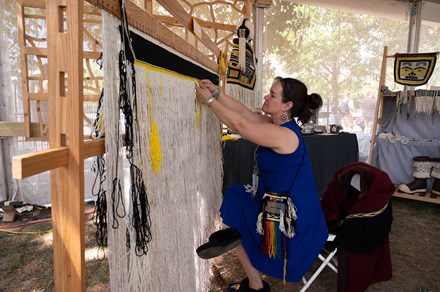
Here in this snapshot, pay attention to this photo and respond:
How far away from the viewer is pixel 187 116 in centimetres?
128

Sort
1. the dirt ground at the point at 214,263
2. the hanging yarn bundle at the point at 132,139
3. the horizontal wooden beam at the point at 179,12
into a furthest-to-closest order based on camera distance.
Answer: the dirt ground at the point at 214,263 < the horizontal wooden beam at the point at 179,12 < the hanging yarn bundle at the point at 132,139

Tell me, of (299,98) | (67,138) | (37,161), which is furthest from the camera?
(299,98)

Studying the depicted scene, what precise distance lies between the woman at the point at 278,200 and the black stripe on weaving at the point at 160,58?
107 millimetres

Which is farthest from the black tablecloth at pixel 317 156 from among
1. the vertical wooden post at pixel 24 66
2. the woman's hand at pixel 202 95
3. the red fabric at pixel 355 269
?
the vertical wooden post at pixel 24 66

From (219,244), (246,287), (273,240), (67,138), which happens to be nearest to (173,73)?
(67,138)

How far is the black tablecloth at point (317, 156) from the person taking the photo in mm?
2531

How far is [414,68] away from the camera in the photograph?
3.70 m

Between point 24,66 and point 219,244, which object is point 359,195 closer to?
point 219,244

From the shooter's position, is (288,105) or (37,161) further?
(288,105)

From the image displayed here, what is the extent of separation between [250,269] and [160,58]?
1.18 meters

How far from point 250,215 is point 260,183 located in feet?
0.62

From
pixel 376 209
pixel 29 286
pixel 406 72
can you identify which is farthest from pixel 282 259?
pixel 406 72

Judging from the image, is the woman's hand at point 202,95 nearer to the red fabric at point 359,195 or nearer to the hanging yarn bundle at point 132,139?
the hanging yarn bundle at point 132,139

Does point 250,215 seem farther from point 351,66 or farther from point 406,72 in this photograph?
point 351,66
